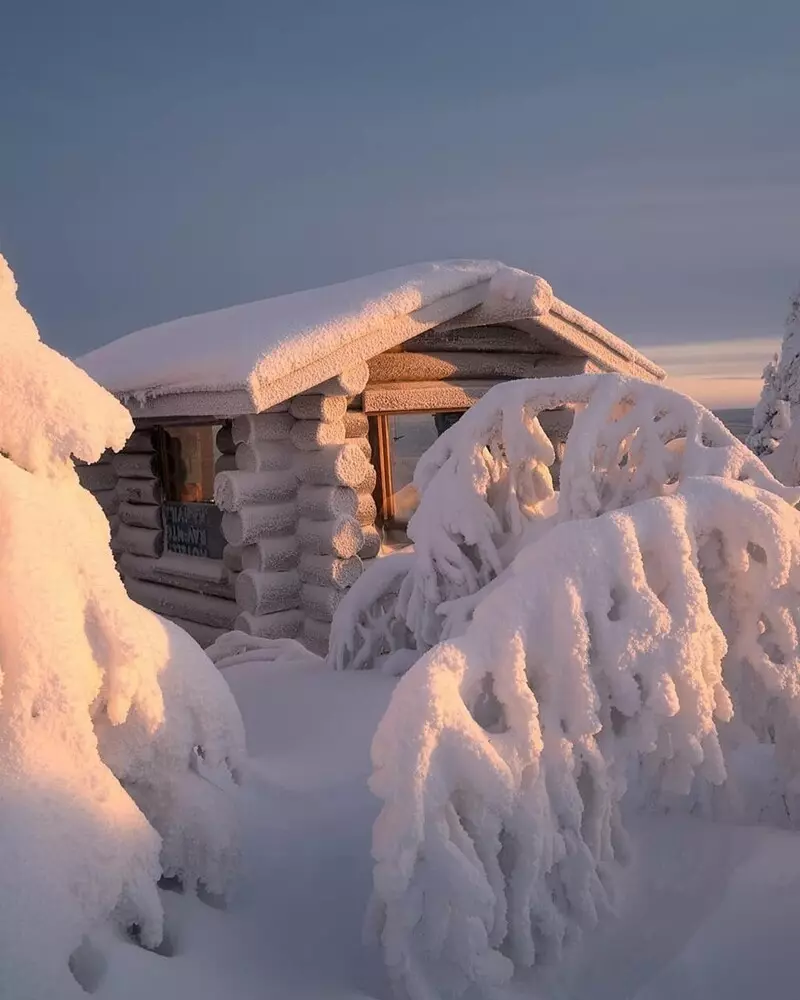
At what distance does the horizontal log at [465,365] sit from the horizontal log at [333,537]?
1588 millimetres

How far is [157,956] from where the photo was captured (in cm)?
223

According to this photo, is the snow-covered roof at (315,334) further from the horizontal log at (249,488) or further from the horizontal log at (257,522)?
the horizontal log at (257,522)

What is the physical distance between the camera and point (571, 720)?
2.59 meters

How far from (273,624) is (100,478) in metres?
3.91

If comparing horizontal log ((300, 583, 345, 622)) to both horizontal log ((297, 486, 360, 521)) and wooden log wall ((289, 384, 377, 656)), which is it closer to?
wooden log wall ((289, 384, 377, 656))

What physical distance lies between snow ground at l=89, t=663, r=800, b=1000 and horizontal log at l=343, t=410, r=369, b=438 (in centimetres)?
461

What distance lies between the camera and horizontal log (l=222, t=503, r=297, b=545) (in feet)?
24.1

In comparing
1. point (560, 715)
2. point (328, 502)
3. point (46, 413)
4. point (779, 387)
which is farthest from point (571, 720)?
point (779, 387)

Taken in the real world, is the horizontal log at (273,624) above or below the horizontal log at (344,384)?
below

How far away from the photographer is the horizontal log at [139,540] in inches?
372

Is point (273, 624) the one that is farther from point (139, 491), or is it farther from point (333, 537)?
point (139, 491)

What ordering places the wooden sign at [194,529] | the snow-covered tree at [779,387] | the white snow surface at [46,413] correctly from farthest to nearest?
1. the snow-covered tree at [779,387]
2. the wooden sign at [194,529]
3. the white snow surface at [46,413]

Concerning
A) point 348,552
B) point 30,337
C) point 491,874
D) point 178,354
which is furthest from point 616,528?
point 178,354

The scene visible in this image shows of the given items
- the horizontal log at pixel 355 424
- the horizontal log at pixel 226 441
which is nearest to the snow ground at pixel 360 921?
the horizontal log at pixel 355 424
